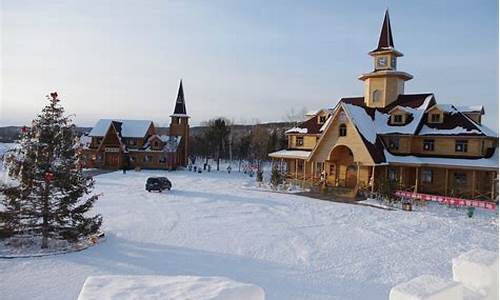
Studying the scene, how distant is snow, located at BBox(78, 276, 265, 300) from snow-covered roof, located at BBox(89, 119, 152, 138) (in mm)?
39710

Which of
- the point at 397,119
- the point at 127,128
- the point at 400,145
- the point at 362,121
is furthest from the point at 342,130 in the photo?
the point at 127,128

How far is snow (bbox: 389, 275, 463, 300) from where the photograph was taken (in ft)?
8.60

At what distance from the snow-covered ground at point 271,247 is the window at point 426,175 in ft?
18.1

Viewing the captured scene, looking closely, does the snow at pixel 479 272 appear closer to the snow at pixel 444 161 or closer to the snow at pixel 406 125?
the snow at pixel 444 161

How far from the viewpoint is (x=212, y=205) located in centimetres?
1839

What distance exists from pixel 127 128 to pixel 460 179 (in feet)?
107

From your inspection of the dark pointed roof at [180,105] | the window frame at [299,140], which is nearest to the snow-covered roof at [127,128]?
the dark pointed roof at [180,105]

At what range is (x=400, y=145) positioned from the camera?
24594 millimetres

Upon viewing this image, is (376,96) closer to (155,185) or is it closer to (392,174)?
(392,174)

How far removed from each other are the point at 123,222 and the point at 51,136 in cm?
418

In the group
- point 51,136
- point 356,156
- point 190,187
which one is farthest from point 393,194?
point 51,136

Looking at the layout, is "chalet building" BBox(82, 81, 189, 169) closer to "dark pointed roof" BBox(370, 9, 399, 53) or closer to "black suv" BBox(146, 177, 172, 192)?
"black suv" BBox(146, 177, 172, 192)

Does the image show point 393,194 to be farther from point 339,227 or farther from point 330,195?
point 339,227

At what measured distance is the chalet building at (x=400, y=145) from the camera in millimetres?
22578
